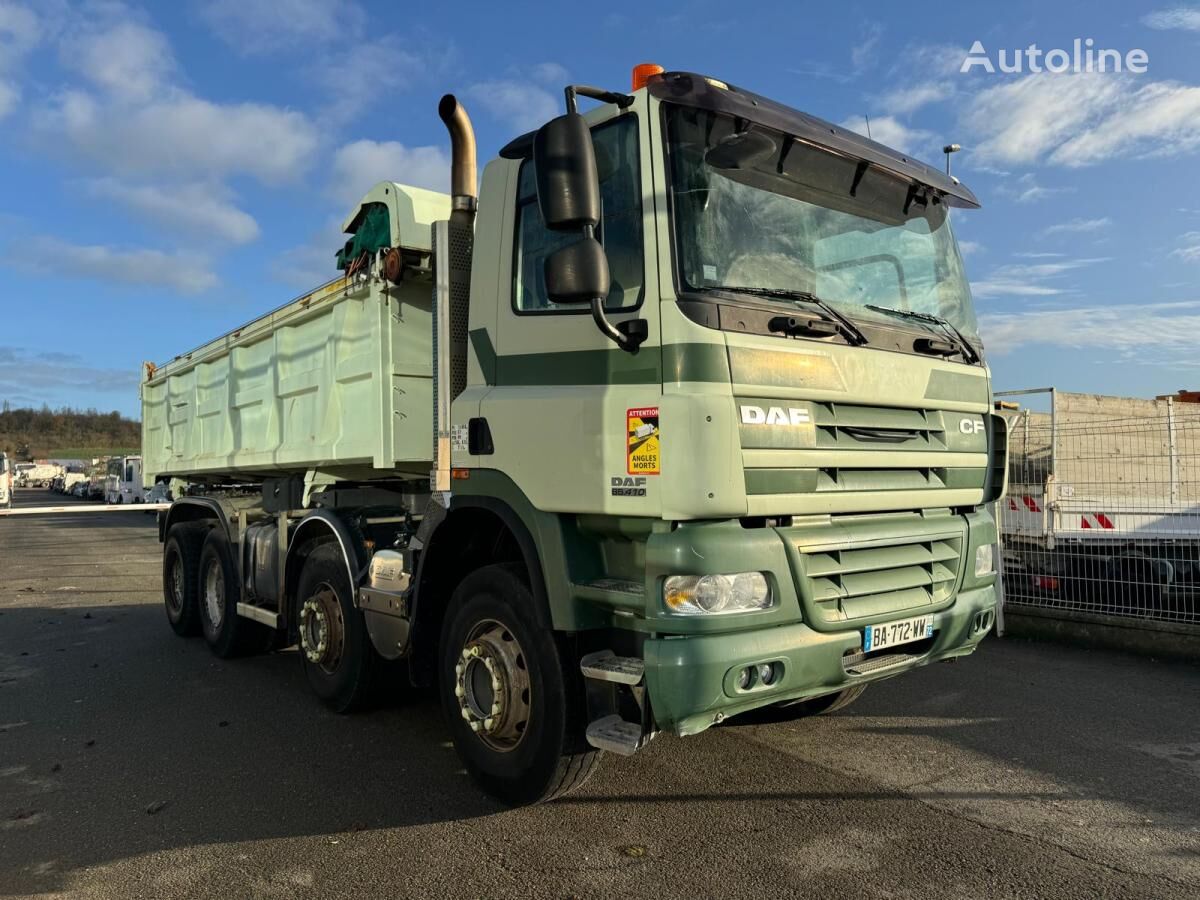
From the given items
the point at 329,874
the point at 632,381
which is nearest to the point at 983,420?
the point at 632,381

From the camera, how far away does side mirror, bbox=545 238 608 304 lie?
323 centimetres

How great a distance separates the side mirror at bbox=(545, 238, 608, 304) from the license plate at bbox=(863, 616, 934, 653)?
176cm

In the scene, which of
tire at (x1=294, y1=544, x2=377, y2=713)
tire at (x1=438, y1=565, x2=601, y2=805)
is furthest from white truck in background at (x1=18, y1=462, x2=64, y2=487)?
tire at (x1=438, y1=565, x2=601, y2=805)

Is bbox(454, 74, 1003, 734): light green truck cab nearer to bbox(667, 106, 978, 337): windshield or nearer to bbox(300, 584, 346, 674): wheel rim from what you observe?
bbox(667, 106, 978, 337): windshield

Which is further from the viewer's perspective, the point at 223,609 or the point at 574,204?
the point at 223,609

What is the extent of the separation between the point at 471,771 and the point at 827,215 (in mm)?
3038

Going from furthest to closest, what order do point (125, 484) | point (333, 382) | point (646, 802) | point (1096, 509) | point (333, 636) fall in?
point (125, 484) → point (1096, 509) → point (333, 382) → point (333, 636) → point (646, 802)

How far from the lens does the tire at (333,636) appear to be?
530 centimetres

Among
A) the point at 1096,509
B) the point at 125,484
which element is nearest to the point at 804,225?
the point at 1096,509

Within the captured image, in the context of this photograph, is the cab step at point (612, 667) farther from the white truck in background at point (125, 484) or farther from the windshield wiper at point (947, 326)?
the white truck in background at point (125, 484)

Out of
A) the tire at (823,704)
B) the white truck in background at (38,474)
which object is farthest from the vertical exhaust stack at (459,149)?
the white truck in background at (38,474)

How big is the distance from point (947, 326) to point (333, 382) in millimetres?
3706

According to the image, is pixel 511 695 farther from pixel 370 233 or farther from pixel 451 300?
pixel 370 233

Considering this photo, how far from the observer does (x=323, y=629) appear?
219 inches
